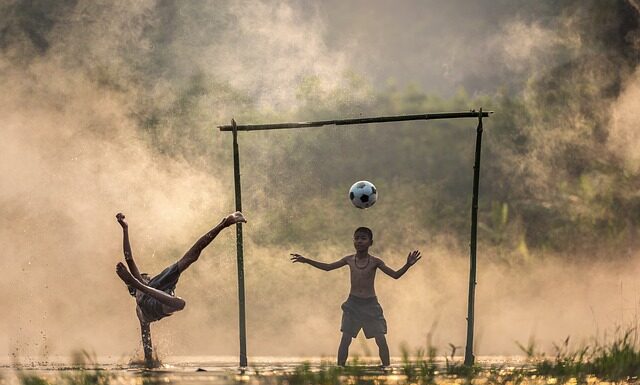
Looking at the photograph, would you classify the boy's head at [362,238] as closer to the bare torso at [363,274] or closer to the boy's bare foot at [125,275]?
the bare torso at [363,274]

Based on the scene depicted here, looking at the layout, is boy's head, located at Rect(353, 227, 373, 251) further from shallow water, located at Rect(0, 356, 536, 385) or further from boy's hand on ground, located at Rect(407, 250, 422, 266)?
shallow water, located at Rect(0, 356, 536, 385)

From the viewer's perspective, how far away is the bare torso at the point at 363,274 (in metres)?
Result: 13.7

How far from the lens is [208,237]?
12672 millimetres

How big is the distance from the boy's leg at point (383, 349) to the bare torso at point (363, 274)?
567mm

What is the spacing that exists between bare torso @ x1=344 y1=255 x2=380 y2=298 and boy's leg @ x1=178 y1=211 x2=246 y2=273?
1.87m

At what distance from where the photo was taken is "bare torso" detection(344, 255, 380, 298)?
13680mm

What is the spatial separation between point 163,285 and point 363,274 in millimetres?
2628

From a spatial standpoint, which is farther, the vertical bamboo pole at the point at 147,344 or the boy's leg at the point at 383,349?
the boy's leg at the point at 383,349

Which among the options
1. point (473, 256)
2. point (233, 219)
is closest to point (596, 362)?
point (473, 256)

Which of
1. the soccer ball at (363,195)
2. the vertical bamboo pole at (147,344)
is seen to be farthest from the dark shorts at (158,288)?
the soccer ball at (363,195)

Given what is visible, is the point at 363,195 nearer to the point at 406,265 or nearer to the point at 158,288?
the point at 406,265

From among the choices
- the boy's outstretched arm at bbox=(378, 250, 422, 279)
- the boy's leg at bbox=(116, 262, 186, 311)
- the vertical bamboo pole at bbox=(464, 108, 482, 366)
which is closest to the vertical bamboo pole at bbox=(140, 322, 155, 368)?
the boy's leg at bbox=(116, 262, 186, 311)

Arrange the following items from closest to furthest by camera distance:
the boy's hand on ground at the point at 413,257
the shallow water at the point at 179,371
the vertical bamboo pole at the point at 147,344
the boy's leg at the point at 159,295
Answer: the shallow water at the point at 179,371, the boy's leg at the point at 159,295, the boy's hand on ground at the point at 413,257, the vertical bamboo pole at the point at 147,344

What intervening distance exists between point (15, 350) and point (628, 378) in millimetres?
7833
